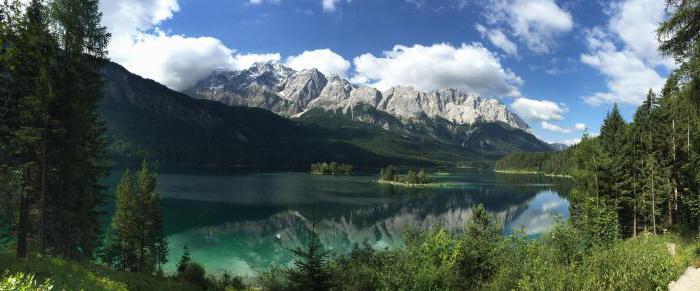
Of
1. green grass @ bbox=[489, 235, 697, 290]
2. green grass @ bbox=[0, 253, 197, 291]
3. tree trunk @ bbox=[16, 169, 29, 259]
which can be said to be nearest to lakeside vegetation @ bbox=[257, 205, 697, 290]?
green grass @ bbox=[489, 235, 697, 290]

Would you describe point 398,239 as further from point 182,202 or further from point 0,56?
point 0,56

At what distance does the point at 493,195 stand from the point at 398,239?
9032 centimetres

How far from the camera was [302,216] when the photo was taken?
3991 inches

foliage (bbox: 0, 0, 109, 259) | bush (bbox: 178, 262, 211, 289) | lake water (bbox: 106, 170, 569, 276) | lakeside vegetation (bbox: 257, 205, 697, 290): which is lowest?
lake water (bbox: 106, 170, 569, 276)

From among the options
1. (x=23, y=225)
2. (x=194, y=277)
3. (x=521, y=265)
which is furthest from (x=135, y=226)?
(x=521, y=265)

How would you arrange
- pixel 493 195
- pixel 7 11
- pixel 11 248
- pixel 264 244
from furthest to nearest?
1. pixel 493 195
2. pixel 264 244
3. pixel 11 248
4. pixel 7 11

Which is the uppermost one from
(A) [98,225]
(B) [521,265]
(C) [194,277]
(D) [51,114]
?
(D) [51,114]

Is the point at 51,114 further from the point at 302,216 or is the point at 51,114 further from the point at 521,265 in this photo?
the point at 302,216

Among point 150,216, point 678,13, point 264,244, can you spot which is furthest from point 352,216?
point 678,13

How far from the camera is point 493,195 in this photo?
519ft

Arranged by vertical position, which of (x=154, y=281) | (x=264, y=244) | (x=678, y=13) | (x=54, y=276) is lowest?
(x=264, y=244)

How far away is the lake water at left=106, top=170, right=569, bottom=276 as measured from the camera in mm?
68438

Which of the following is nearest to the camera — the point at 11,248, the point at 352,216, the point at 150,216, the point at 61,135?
the point at 61,135

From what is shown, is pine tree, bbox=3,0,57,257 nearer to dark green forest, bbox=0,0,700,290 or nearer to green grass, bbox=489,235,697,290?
dark green forest, bbox=0,0,700,290
